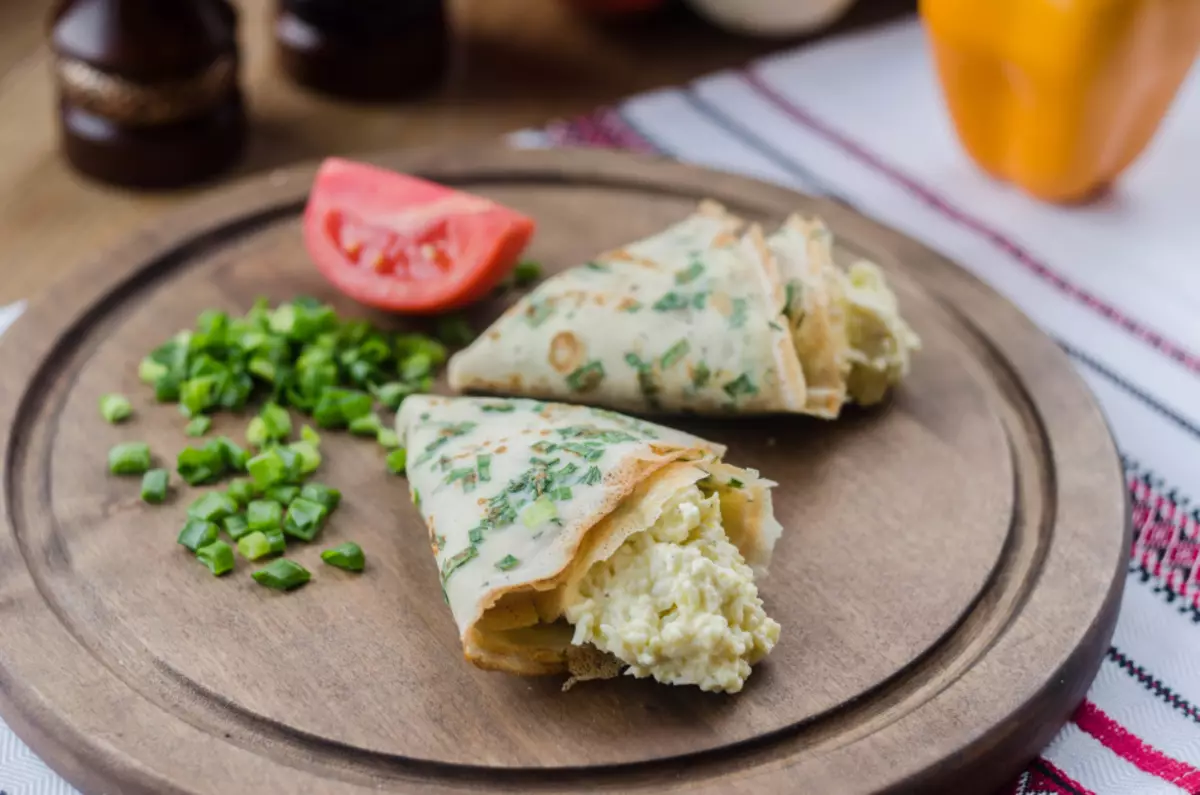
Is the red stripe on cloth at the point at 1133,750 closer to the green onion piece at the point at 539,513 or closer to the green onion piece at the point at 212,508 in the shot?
the green onion piece at the point at 539,513

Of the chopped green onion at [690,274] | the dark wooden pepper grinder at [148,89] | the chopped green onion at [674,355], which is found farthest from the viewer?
the dark wooden pepper grinder at [148,89]

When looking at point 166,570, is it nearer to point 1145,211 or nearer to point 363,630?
point 363,630

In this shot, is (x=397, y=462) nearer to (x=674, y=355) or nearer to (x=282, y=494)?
(x=282, y=494)

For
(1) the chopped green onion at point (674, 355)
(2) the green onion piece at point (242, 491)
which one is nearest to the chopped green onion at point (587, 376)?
(1) the chopped green onion at point (674, 355)

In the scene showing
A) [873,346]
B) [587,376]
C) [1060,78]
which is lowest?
[587,376]

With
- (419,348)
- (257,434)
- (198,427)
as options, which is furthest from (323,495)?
(419,348)
